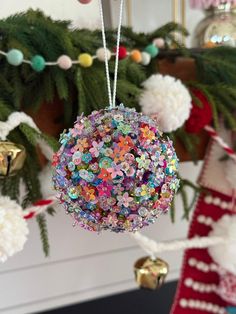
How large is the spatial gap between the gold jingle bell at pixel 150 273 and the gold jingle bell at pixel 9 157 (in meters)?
0.28

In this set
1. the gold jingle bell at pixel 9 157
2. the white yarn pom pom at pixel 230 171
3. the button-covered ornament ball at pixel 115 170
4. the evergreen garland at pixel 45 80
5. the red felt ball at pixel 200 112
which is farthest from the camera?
the white yarn pom pom at pixel 230 171

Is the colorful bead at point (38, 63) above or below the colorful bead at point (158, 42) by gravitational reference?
below

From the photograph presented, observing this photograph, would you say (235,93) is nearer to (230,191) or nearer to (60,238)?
(230,191)

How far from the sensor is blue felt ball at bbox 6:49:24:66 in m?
0.56

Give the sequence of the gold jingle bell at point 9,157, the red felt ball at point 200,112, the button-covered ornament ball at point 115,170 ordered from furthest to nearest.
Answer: the red felt ball at point 200,112 < the gold jingle bell at point 9,157 < the button-covered ornament ball at point 115,170

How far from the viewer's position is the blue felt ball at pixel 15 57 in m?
0.56

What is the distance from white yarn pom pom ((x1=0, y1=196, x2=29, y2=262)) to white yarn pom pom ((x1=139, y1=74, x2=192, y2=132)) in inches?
8.5

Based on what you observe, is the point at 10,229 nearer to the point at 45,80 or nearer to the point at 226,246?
the point at 45,80

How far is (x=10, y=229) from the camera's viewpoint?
517 millimetres

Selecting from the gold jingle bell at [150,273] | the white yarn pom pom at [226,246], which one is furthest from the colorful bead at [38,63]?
the white yarn pom pom at [226,246]

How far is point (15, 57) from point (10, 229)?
0.21 metres

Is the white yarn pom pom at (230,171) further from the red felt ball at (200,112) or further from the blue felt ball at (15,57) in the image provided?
the blue felt ball at (15,57)

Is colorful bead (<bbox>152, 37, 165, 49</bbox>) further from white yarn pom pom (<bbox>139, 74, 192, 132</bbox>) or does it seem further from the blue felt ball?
the blue felt ball

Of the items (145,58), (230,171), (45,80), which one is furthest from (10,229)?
(230,171)
